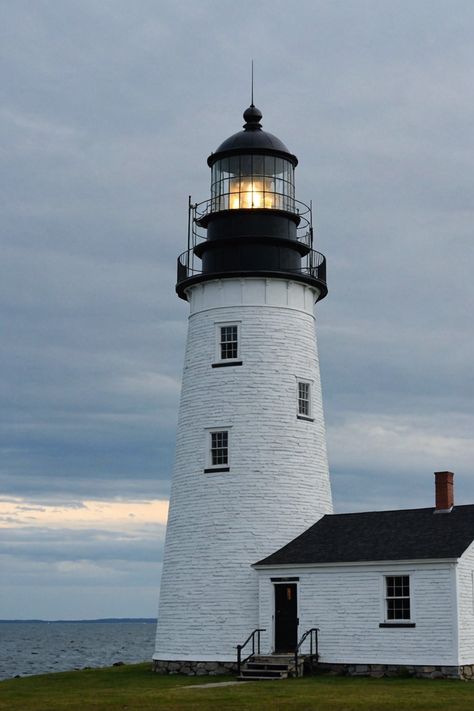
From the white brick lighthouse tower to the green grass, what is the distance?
233 cm

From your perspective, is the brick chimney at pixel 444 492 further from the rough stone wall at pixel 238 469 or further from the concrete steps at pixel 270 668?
the concrete steps at pixel 270 668

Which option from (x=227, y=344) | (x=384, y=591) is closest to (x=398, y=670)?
(x=384, y=591)

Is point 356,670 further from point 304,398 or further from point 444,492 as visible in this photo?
point 304,398

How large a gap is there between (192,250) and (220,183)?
84.0 inches

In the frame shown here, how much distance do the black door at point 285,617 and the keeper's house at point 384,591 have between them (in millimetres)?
26

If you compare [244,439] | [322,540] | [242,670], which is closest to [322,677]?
[242,670]

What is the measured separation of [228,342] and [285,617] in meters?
7.78

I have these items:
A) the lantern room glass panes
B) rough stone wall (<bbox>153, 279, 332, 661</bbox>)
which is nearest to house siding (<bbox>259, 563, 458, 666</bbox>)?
rough stone wall (<bbox>153, 279, 332, 661</bbox>)

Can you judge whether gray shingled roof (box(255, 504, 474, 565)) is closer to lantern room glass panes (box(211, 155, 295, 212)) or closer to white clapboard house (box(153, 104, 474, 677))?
white clapboard house (box(153, 104, 474, 677))

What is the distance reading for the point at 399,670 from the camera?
1062 inches

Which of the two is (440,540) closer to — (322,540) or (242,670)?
(322,540)

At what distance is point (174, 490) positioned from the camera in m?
31.5

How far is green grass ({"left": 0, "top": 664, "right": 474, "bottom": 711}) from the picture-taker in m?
21.0

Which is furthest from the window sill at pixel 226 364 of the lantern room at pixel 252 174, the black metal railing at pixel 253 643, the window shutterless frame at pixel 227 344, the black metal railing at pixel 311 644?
the black metal railing at pixel 311 644
